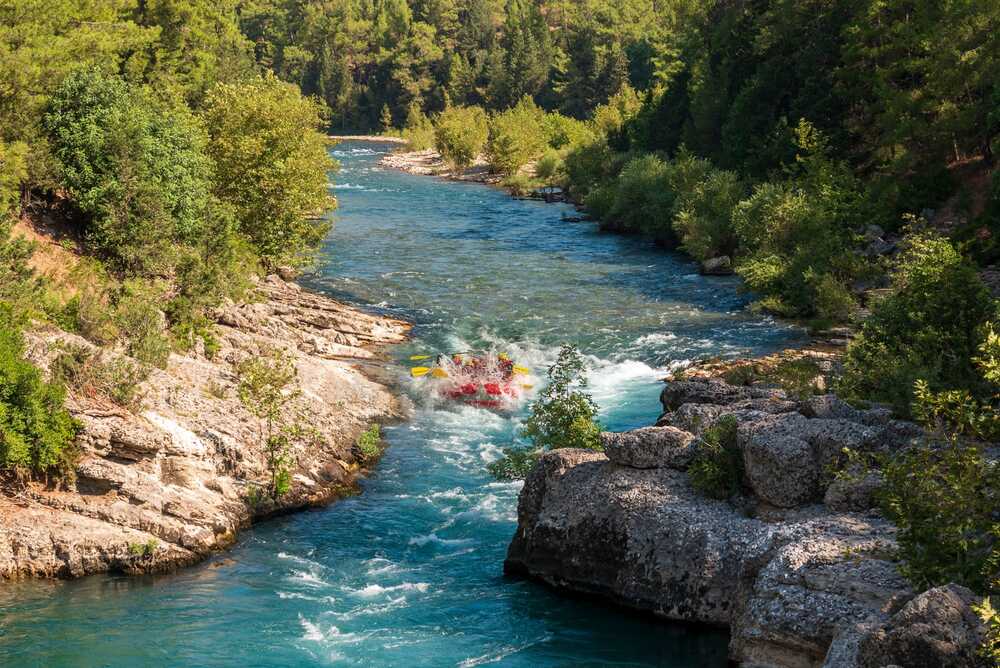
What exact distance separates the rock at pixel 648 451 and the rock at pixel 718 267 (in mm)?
35429

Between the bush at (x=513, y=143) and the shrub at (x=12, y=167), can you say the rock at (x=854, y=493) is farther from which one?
the bush at (x=513, y=143)

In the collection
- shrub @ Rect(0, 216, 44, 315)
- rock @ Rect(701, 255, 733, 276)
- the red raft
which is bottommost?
the red raft

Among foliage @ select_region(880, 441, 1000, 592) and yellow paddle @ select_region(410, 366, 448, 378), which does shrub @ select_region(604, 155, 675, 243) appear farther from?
foliage @ select_region(880, 441, 1000, 592)

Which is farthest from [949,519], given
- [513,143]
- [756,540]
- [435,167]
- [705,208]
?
[435,167]

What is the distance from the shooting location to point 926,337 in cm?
2480

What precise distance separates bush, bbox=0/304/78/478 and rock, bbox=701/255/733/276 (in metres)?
39.0

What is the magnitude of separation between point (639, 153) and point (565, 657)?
225ft

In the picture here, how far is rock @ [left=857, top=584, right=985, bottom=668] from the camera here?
13555 millimetres

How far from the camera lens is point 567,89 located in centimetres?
16112

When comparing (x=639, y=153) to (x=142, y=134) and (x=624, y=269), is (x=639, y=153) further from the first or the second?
(x=142, y=134)

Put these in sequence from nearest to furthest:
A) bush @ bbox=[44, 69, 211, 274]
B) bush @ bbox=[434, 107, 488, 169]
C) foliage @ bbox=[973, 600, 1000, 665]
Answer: foliage @ bbox=[973, 600, 1000, 665] < bush @ bbox=[44, 69, 211, 274] < bush @ bbox=[434, 107, 488, 169]

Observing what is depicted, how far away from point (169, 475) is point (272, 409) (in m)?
3.48

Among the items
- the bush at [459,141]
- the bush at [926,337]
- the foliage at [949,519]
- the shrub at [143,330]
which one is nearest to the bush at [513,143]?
the bush at [459,141]

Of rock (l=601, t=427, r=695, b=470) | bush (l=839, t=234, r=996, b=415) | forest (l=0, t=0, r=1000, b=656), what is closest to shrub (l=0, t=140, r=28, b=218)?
forest (l=0, t=0, r=1000, b=656)
